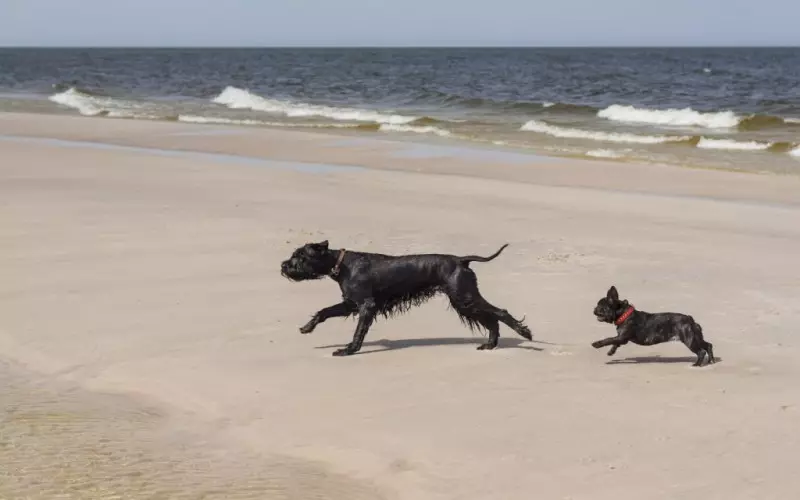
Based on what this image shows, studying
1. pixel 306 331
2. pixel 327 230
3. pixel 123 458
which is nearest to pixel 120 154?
pixel 327 230

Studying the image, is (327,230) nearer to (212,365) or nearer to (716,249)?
(716,249)

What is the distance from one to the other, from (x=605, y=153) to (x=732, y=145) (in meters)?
4.26

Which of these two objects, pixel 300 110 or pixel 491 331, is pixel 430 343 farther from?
pixel 300 110

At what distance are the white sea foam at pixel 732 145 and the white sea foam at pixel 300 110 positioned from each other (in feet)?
31.3

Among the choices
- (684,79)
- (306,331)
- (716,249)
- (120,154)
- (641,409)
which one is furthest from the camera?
(684,79)

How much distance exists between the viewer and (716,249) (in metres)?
11.4

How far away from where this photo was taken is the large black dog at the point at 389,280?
7645mm

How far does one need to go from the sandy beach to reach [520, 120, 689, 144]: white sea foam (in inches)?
443

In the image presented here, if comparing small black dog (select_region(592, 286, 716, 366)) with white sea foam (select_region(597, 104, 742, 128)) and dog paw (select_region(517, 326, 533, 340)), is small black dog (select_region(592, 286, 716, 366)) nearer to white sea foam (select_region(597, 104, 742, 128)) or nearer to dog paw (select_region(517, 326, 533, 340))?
dog paw (select_region(517, 326, 533, 340))

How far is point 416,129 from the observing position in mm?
29844

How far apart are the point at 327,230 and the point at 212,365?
5.29 m

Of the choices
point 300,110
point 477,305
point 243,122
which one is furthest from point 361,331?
point 300,110

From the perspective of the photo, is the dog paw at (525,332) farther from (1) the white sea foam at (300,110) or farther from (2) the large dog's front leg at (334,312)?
(1) the white sea foam at (300,110)

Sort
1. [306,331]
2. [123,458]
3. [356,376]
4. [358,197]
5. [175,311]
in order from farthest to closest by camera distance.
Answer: [358,197] < [175,311] < [306,331] < [356,376] < [123,458]
